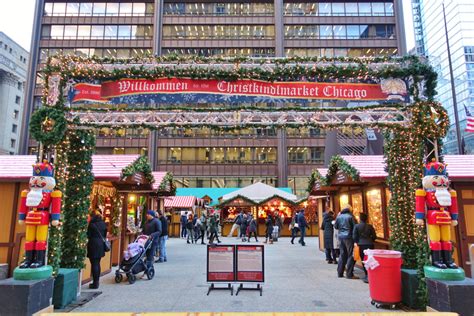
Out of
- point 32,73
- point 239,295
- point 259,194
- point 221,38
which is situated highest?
point 221,38

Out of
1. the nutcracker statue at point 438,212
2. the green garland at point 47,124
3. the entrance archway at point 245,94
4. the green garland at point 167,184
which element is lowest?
the nutcracker statue at point 438,212

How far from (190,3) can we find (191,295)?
138 ft

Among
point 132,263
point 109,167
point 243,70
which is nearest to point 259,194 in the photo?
point 109,167

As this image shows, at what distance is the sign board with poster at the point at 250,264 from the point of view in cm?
779

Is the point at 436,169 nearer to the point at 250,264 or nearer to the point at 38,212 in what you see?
the point at 250,264

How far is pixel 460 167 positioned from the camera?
31.9 feet

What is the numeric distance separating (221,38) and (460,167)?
118 ft

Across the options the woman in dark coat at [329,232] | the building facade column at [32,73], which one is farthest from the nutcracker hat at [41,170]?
the building facade column at [32,73]

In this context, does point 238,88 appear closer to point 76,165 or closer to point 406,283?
point 76,165

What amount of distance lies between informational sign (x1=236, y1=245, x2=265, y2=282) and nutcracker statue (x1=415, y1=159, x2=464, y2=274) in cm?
348

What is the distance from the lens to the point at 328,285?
8555mm

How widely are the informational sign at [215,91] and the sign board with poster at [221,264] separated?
3498mm

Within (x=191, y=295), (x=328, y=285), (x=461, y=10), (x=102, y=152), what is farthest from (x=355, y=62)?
(x=461, y=10)

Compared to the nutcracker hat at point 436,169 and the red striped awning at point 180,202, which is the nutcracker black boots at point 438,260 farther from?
the red striped awning at point 180,202
